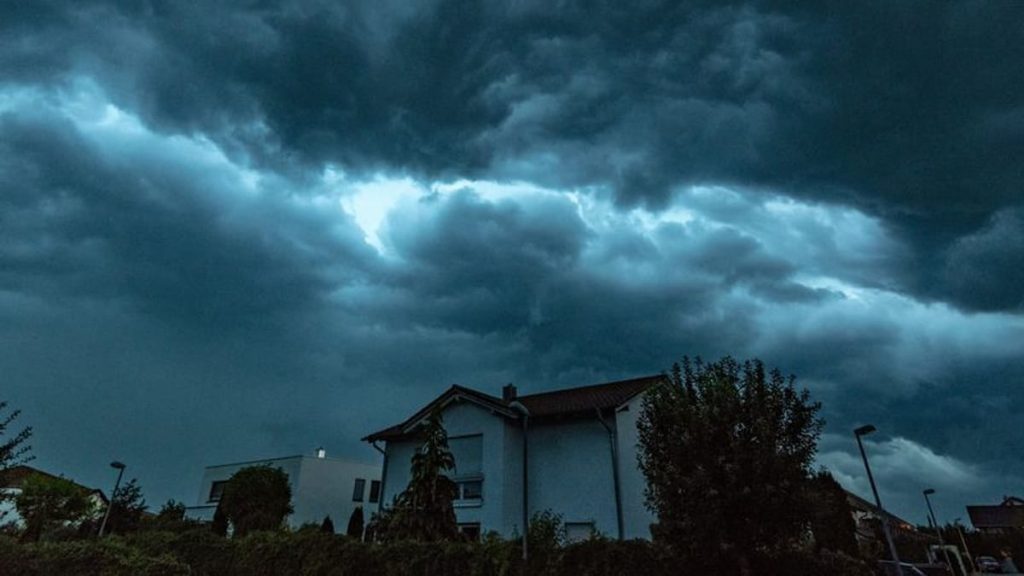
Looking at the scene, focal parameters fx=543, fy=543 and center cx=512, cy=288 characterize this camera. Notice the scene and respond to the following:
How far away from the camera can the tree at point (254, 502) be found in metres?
28.7

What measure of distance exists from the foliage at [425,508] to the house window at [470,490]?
5.48 meters

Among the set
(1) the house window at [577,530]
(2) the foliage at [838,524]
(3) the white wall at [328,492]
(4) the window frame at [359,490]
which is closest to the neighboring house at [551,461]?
(1) the house window at [577,530]

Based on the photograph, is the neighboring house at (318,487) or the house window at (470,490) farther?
the neighboring house at (318,487)

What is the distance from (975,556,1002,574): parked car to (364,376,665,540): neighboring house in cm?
3971

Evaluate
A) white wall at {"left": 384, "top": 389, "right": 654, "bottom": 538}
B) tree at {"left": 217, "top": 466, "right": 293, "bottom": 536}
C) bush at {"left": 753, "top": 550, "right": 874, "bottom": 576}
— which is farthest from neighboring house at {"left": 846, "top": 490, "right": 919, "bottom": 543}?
tree at {"left": 217, "top": 466, "right": 293, "bottom": 536}

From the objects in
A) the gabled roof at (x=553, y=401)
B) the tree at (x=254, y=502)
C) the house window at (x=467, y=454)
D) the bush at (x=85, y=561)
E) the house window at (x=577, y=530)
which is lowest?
the bush at (x=85, y=561)

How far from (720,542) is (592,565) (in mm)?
3522

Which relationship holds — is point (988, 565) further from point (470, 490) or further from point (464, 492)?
point (464, 492)

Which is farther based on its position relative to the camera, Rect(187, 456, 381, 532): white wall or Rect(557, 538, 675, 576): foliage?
Rect(187, 456, 381, 532): white wall

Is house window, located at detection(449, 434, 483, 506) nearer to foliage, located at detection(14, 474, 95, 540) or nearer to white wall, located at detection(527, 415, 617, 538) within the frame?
white wall, located at detection(527, 415, 617, 538)

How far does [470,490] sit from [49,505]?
1199 inches

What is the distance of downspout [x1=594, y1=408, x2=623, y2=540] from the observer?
22859 mm

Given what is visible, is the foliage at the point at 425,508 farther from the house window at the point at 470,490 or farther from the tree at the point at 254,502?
the tree at the point at 254,502

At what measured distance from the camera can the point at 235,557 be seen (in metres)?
20.5
